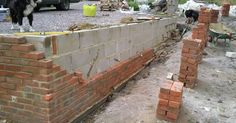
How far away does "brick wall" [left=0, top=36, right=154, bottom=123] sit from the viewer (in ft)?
11.9

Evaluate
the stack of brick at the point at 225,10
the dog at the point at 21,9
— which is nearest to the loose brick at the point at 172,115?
the dog at the point at 21,9

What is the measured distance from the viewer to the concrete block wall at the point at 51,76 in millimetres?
3648

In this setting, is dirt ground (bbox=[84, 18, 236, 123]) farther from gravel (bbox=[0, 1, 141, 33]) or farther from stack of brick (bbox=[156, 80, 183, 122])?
gravel (bbox=[0, 1, 141, 33])

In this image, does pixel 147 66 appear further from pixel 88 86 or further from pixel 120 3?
pixel 120 3

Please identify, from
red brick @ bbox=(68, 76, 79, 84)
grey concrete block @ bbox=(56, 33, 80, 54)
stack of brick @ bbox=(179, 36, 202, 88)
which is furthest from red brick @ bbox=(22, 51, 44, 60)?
stack of brick @ bbox=(179, 36, 202, 88)

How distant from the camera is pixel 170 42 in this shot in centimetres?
1131

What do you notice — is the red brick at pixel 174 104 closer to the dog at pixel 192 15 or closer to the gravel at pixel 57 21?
the gravel at pixel 57 21

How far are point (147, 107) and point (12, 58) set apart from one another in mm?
2369

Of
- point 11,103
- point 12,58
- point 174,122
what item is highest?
point 12,58

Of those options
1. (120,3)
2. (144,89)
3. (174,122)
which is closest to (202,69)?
(144,89)

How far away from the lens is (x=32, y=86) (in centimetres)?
372

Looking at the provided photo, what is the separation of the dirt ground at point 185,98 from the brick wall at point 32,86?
839mm

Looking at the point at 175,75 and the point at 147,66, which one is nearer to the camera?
the point at 175,75

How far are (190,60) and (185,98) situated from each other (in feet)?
3.21
